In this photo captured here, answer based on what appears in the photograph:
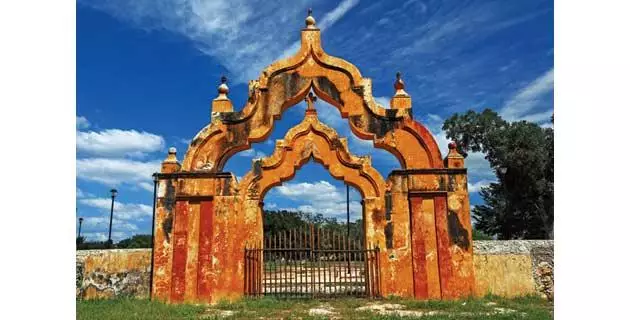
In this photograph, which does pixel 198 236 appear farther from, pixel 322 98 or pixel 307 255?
pixel 322 98

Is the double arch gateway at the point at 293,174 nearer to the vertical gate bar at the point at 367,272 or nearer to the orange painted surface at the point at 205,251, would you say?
the orange painted surface at the point at 205,251

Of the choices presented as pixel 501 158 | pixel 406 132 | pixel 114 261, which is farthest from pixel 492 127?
pixel 114 261

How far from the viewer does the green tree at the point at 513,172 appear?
90.3 feet

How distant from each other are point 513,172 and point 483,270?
20.3 meters

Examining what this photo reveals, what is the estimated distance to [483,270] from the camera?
10656 mm

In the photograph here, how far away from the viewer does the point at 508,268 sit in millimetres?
10727

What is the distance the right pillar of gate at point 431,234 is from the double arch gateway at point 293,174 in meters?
0.02

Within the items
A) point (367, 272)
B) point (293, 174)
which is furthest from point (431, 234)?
point (293, 174)

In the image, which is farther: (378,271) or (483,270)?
(483,270)

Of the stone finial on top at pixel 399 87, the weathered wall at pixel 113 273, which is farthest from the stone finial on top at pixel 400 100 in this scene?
the weathered wall at pixel 113 273

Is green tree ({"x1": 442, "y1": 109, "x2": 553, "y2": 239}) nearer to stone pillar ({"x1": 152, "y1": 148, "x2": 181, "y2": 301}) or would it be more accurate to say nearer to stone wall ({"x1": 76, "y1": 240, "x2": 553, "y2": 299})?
stone wall ({"x1": 76, "y1": 240, "x2": 553, "y2": 299})

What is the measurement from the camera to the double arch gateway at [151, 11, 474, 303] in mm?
10367

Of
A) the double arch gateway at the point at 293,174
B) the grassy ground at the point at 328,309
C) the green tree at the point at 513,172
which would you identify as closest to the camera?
the grassy ground at the point at 328,309

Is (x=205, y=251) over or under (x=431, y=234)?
under
